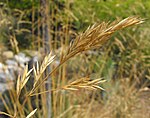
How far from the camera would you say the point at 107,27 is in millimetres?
1068

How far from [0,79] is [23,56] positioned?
1177 millimetres

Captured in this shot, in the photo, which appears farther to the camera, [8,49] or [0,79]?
[8,49]

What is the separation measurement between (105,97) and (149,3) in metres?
2.25

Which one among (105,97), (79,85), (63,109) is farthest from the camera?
(105,97)

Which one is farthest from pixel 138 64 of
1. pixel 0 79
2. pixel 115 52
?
pixel 0 79

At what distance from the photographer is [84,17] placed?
5.41 meters

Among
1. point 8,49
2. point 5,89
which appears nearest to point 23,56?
point 8,49

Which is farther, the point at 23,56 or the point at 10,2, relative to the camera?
the point at 10,2

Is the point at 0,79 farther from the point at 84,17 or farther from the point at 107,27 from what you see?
the point at 107,27

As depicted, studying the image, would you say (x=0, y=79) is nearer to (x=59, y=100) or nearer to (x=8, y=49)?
(x=59, y=100)

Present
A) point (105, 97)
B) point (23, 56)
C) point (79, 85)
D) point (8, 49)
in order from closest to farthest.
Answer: point (79, 85) < point (105, 97) < point (23, 56) < point (8, 49)

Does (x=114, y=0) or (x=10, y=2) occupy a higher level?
(x=10, y=2)

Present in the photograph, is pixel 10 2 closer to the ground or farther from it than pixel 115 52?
farther from it

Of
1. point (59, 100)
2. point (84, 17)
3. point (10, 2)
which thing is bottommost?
point (59, 100)
